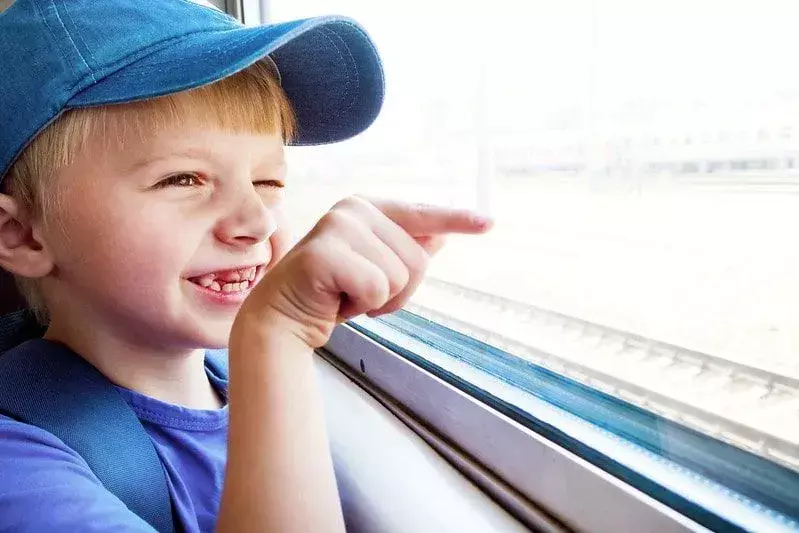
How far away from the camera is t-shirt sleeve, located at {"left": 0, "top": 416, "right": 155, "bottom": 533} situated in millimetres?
539

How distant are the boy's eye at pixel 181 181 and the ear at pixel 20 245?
0.61 ft

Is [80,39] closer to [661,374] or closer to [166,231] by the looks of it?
[166,231]

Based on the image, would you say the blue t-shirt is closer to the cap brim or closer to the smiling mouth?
the smiling mouth

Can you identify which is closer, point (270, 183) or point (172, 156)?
point (172, 156)

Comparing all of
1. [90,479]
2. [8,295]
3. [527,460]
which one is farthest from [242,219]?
[8,295]

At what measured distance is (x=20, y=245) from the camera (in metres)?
0.74

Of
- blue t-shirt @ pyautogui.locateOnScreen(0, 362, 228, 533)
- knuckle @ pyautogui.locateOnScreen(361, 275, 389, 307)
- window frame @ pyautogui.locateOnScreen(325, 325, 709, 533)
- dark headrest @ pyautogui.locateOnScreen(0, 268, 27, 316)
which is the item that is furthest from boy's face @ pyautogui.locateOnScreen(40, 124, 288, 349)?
dark headrest @ pyautogui.locateOnScreen(0, 268, 27, 316)

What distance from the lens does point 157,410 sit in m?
0.80

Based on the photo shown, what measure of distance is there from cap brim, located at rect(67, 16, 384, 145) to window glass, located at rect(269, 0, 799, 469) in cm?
21

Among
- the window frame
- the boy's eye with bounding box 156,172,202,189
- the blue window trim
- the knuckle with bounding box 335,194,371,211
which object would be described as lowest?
the window frame

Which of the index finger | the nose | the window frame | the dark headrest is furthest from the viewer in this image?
the dark headrest

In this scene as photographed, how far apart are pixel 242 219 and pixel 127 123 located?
0.53 feet

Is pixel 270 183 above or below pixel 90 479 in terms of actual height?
above

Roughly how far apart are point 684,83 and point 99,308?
2.46 ft
